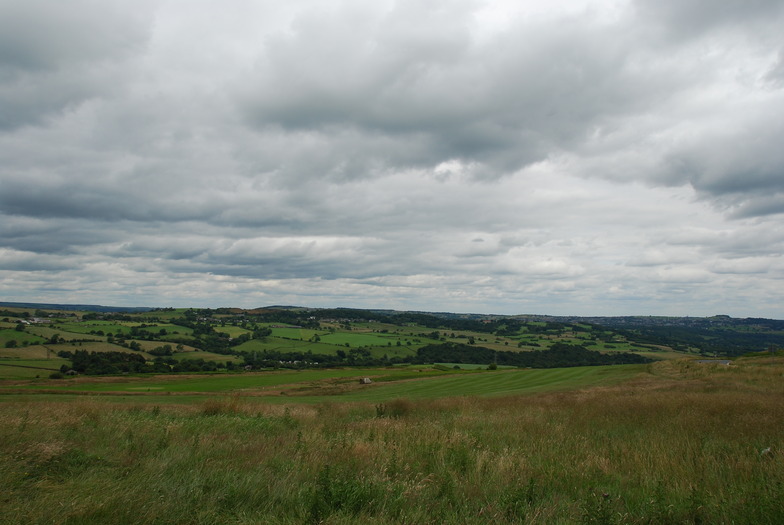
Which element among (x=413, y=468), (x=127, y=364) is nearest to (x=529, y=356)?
(x=127, y=364)

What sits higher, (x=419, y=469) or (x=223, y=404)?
(x=419, y=469)

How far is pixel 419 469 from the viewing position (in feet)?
23.6

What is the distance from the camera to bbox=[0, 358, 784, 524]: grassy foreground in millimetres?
5117

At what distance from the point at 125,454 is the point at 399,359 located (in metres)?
113

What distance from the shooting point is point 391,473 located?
6.82m

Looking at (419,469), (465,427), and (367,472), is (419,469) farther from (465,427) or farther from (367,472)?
(465,427)

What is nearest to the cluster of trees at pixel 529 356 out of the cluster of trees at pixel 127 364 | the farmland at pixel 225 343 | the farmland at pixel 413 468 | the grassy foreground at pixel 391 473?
the farmland at pixel 225 343

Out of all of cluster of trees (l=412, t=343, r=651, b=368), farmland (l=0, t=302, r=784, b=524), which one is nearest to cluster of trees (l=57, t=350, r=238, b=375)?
cluster of trees (l=412, t=343, r=651, b=368)

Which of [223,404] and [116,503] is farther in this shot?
[223,404]

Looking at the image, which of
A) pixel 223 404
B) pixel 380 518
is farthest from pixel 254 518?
pixel 223 404

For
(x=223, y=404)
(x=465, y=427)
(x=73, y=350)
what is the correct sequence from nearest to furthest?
(x=465, y=427) < (x=223, y=404) < (x=73, y=350)

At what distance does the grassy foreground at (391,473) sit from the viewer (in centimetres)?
512

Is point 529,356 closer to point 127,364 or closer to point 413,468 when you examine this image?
point 127,364

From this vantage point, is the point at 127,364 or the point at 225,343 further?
the point at 225,343
